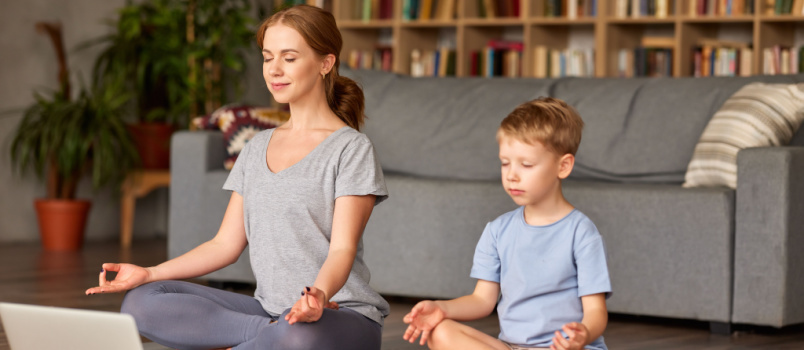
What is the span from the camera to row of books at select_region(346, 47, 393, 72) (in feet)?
19.4

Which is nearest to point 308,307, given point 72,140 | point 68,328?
point 68,328

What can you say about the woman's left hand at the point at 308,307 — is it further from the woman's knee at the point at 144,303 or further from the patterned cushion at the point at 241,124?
the patterned cushion at the point at 241,124

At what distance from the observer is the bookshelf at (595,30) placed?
4961 millimetres

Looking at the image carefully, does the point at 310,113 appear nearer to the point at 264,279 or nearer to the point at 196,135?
the point at 264,279

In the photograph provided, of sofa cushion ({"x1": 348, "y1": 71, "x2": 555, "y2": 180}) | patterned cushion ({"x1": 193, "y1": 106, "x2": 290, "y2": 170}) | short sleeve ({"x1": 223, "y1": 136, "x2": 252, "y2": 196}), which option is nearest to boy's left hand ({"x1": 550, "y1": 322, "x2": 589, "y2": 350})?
short sleeve ({"x1": 223, "y1": 136, "x2": 252, "y2": 196})

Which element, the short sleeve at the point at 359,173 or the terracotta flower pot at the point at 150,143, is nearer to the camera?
the short sleeve at the point at 359,173

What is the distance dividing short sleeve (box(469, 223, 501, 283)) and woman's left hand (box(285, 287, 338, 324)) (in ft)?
0.97

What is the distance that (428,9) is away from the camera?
18.8 feet

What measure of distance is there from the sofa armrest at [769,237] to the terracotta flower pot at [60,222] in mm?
A: 3125

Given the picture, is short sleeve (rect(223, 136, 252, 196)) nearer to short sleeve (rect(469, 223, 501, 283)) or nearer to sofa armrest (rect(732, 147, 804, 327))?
short sleeve (rect(469, 223, 501, 283))

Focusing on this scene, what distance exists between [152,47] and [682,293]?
10.4ft

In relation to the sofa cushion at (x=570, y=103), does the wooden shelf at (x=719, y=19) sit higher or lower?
higher

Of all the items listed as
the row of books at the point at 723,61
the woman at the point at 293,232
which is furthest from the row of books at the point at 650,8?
the woman at the point at 293,232

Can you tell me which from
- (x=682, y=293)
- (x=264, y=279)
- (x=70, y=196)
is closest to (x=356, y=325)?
(x=264, y=279)
